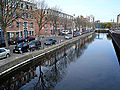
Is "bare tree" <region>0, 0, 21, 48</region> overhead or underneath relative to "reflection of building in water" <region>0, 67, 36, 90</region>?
overhead

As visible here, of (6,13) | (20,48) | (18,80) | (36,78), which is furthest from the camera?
(6,13)

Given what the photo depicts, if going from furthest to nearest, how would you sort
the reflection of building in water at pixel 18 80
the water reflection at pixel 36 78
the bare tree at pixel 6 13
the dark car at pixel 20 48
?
the bare tree at pixel 6 13, the dark car at pixel 20 48, the water reflection at pixel 36 78, the reflection of building in water at pixel 18 80

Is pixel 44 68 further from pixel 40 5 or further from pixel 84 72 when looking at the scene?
pixel 40 5

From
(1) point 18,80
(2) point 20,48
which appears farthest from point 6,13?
(1) point 18,80

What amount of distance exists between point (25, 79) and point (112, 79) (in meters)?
9.57

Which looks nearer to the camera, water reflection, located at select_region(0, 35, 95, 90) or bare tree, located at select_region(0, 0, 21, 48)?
water reflection, located at select_region(0, 35, 95, 90)

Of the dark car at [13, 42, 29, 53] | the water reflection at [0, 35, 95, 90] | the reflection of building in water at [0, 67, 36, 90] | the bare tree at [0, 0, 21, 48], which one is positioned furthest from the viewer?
the bare tree at [0, 0, 21, 48]

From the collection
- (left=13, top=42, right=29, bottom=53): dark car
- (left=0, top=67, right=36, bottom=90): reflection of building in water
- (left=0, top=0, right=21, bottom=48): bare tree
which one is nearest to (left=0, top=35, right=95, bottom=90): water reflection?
(left=0, top=67, right=36, bottom=90): reflection of building in water

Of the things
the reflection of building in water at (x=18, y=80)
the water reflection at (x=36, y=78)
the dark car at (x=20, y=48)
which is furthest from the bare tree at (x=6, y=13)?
the reflection of building in water at (x=18, y=80)

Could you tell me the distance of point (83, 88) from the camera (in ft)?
36.9

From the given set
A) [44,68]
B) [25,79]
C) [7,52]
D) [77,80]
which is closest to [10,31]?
[7,52]

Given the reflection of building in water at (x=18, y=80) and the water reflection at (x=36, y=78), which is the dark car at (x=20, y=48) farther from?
the reflection of building in water at (x=18, y=80)

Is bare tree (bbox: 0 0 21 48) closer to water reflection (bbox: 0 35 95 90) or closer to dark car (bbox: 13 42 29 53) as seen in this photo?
dark car (bbox: 13 42 29 53)

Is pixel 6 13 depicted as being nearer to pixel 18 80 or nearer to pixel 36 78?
pixel 18 80
